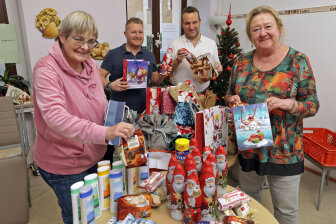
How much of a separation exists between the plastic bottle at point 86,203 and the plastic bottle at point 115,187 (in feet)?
0.52

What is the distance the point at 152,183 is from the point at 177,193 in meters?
0.23

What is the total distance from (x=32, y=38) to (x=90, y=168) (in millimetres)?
2688

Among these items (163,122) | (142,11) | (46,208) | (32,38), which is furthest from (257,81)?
(142,11)

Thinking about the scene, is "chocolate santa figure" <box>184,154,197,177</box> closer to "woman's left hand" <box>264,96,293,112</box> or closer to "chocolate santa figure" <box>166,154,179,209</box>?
"chocolate santa figure" <box>166,154,179,209</box>

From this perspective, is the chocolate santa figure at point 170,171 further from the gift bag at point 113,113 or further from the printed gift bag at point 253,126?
the printed gift bag at point 253,126

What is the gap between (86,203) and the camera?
1.03 m

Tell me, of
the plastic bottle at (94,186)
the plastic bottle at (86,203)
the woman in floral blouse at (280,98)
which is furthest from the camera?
the woman in floral blouse at (280,98)

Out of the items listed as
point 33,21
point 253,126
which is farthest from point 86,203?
point 33,21

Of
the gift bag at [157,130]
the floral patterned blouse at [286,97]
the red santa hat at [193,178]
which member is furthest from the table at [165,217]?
the gift bag at [157,130]

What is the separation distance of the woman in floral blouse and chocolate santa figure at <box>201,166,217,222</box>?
1.93 feet

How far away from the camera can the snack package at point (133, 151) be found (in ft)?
3.88

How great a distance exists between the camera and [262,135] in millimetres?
1458

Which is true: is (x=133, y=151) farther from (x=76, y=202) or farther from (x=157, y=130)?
(x=157, y=130)

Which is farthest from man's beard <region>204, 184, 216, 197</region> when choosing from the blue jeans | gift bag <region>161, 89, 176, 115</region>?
gift bag <region>161, 89, 176, 115</region>
